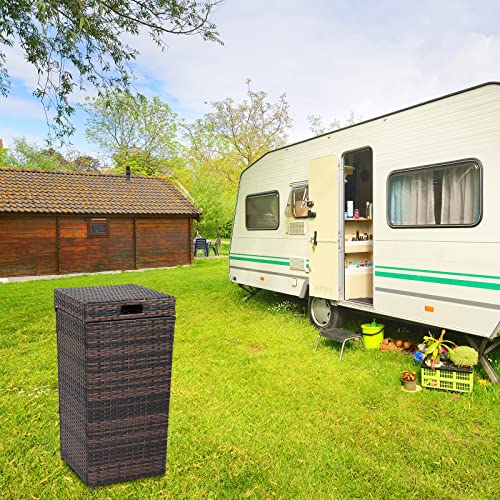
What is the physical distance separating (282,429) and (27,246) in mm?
13357

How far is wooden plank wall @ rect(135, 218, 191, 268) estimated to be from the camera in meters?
16.8

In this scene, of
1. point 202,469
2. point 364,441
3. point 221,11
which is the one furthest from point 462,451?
point 221,11

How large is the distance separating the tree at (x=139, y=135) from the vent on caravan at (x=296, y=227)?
81.5 feet

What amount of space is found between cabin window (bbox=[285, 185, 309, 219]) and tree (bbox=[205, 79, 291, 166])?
19.8 metres

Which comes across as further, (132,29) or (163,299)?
(132,29)

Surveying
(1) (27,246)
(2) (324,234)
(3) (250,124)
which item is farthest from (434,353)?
(3) (250,124)

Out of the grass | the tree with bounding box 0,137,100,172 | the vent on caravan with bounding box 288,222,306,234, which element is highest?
the tree with bounding box 0,137,100,172

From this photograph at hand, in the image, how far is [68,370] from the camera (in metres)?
2.80

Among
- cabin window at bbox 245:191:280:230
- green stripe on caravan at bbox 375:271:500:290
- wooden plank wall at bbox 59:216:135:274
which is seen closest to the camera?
green stripe on caravan at bbox 375:271:500:290

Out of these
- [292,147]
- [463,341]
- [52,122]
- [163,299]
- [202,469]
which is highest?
[52,122]

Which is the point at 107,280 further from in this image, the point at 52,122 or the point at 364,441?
the point at 364,441

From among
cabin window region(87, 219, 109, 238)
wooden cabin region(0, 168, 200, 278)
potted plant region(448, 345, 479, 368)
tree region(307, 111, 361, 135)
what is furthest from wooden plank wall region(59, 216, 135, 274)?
tree region(307, 111, 361, 135)

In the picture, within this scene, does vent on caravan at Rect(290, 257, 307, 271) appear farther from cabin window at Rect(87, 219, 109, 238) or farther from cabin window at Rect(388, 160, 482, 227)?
cabin window at Rect(87, 219, 109, 238)

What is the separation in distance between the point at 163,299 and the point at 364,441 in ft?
6.85
